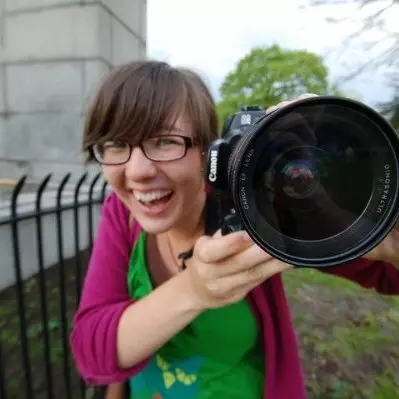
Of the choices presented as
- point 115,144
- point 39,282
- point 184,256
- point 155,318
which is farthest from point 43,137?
point 155,318

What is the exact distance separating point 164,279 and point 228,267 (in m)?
0.33

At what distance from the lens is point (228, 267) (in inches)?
28.7

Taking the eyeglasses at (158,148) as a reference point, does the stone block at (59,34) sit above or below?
above

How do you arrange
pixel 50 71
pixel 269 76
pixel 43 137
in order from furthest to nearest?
pixel 269 76
pixel 43 137
pixel 50 71

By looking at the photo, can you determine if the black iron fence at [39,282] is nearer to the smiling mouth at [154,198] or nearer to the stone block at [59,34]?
the smiling mouth at [154,198]

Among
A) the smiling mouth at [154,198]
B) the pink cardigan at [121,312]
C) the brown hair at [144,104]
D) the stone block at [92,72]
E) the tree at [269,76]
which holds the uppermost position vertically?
the tree at [269,76]

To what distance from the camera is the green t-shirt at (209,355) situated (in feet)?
3.14

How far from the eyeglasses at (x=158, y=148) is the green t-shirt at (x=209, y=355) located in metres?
0.22

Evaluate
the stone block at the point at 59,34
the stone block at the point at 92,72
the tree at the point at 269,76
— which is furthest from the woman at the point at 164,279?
the tree at the point at 269,76

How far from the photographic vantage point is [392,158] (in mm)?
677

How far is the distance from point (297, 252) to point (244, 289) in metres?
0.14

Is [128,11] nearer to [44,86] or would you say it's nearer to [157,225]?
[44,86]

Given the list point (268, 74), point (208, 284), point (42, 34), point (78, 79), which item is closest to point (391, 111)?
point (208, 284)

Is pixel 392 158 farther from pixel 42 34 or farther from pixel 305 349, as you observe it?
pixel 42 34
